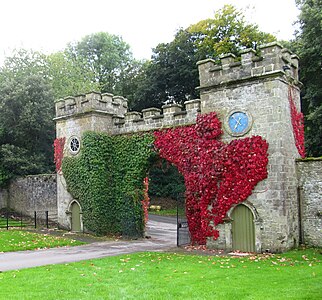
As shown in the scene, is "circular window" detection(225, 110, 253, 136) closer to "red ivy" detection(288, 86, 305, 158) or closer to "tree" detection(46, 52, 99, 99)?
"red ivy" detection(288, 86, 305, 158)

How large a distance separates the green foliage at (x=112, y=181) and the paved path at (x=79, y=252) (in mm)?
1525

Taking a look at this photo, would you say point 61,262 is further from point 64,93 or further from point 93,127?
point 64,93

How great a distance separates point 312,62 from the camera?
21.5 metres

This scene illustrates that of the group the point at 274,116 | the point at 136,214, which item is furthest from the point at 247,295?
the point at 136,214

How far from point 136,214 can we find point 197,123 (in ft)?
17.8

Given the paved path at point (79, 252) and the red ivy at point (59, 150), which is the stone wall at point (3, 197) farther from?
the paved path at point (79, 252)

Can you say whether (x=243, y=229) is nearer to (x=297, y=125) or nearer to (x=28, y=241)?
(x=297, y=125)

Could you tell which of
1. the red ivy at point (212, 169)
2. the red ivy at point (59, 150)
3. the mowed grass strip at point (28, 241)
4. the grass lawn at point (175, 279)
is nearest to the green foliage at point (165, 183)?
the red ivy at point (59, 150)

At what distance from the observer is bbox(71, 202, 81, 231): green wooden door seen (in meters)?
19.7

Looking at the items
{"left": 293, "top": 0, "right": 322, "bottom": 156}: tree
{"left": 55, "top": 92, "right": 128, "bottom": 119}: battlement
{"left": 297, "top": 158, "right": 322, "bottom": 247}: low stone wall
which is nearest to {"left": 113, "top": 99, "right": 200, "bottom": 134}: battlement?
{"left": 55, "top": 92, "right": 128, "bottom": 119}: battlement

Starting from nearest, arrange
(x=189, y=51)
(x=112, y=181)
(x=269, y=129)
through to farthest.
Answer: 1. (x=269, y=129)
2. (x=112, y=181)
3. (x=189, y=51)

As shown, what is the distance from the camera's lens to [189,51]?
33531 mm

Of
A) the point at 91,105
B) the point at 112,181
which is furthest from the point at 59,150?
the point at 112,181

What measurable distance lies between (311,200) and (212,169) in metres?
3.65
